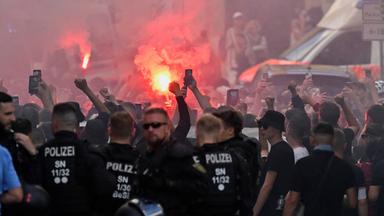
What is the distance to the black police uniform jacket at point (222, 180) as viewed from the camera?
296 inches

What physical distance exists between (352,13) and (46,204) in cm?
1701

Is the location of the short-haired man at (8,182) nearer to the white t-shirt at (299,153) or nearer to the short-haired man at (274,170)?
the short-haired man at (274,170)

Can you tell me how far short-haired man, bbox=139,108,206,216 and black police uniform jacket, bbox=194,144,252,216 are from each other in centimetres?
25

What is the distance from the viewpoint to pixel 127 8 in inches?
1000

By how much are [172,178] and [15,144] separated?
106 cm

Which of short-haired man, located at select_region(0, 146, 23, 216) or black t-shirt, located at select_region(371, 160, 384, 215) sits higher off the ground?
short-haired man, located at select_region(0, 146, 23, 216)

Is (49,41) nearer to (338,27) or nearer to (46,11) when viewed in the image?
(46,11)

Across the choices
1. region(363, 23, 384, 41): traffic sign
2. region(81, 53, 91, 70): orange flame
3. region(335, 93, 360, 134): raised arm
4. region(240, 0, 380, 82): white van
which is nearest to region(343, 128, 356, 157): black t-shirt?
region(335, 93, 360, 134): raised arm

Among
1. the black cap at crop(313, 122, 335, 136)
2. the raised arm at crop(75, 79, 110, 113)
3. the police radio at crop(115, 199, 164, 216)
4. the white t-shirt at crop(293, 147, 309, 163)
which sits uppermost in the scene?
the raised arm at crop(75, 79, 110, 113)

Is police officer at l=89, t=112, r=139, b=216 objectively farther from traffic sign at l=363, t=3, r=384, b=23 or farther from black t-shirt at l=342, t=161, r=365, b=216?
traffic sign at l=363, t=3, r=384, b=23

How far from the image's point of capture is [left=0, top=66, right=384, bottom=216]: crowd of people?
7.16m

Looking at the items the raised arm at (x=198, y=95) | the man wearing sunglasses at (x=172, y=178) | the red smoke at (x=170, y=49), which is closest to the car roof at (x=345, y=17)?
the red smoke at (x=170, y=49)

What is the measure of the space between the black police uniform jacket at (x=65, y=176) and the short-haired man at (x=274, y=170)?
7.17 feet

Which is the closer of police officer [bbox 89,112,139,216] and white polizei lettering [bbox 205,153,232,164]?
white polizei lettering [bbox 205,153,232,164]
